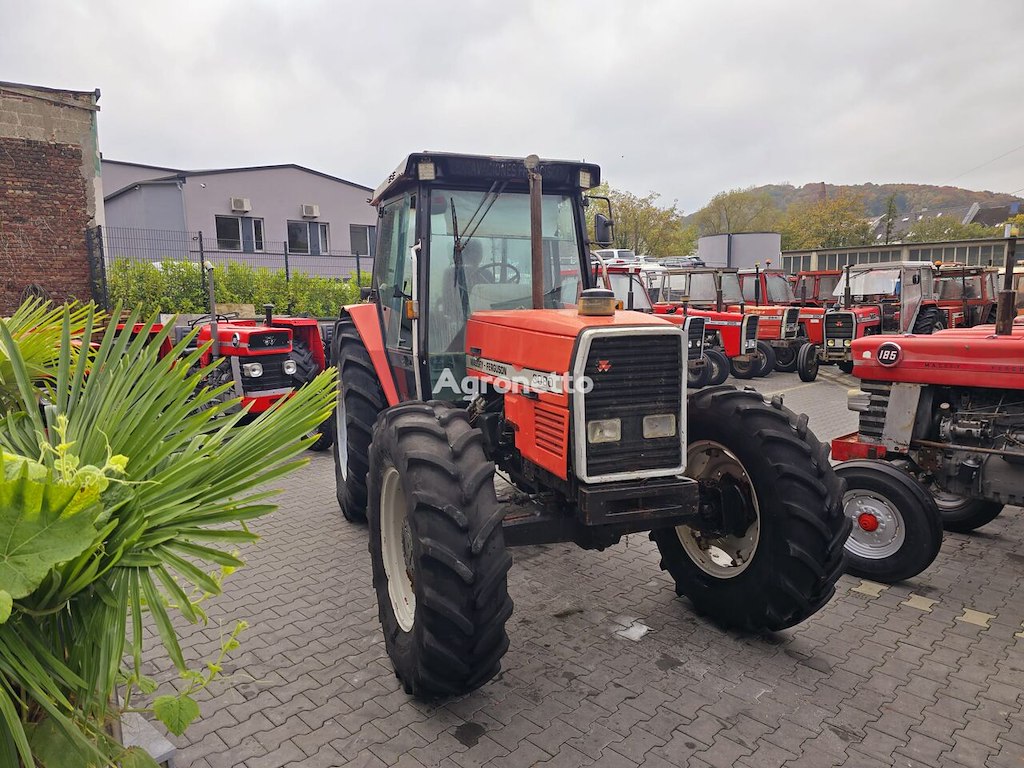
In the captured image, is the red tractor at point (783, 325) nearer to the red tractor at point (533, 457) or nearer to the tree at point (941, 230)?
the red tractor at point (533, 457)

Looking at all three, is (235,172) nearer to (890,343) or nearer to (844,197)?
(890,343)

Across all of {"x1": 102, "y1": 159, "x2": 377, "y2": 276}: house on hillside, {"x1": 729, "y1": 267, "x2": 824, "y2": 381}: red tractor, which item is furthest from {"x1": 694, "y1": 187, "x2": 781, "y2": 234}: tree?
{"x1": 729, "y1": 267, "x2": 824, "y2": 381}: red tractor

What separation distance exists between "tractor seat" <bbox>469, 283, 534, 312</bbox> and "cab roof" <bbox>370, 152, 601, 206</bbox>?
2.16 feet

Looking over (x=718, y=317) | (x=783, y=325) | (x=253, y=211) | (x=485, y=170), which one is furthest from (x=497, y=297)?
(x=253, y=211)

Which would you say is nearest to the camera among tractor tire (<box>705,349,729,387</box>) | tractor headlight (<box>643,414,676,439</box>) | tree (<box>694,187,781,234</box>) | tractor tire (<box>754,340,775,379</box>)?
tractor headlight (<box>643,414,676,439</box>)

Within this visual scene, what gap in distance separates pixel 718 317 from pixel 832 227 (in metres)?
37.1

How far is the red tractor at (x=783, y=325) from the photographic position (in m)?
13.5

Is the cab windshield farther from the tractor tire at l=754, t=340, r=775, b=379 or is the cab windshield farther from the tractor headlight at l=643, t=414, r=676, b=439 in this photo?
the tractor tire at l=754, t=340, r=775, b=379

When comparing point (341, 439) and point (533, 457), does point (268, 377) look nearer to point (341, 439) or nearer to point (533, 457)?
point (341, 439)

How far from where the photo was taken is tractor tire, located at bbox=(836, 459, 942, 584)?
13.6ft

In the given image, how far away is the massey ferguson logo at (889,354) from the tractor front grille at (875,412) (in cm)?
18

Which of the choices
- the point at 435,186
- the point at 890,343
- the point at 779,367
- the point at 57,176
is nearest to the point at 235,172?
the point at 57,176

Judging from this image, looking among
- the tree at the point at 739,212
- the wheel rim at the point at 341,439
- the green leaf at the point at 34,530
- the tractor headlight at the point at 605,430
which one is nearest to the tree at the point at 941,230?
the tree at the point at 739,212

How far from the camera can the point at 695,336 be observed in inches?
472
